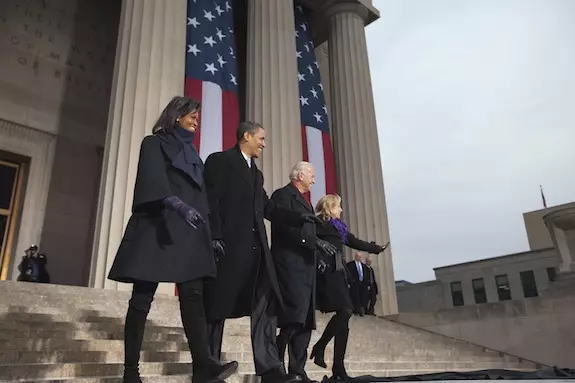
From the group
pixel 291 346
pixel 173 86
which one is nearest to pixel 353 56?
pixel 173 86

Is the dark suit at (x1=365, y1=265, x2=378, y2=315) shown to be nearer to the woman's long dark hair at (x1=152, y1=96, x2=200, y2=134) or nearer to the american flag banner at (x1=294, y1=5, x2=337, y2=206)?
the american flag banner at (x1=294, y1=5, x2=337, y2=206)

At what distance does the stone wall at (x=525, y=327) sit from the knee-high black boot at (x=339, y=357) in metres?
5.32

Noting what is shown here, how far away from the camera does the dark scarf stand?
2603 mm

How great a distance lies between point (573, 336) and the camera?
7539mm

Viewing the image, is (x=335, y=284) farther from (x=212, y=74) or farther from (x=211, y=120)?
(x=212, y=74)

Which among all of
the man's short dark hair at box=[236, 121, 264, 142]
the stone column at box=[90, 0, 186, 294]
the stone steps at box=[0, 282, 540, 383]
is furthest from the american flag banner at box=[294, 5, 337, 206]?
the man's short dark hair at box=[236, 121, 264, 142]

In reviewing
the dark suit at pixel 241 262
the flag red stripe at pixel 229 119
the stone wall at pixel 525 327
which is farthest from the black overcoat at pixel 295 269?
the stone wall at pixel 525 327

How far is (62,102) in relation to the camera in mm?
11016

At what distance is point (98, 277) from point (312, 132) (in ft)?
21.6

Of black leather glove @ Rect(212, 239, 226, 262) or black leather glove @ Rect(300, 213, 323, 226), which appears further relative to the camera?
black leather glove @ Rect(300, 213, 323, 226)

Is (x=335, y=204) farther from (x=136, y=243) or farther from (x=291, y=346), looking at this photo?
(x=136, y=243)

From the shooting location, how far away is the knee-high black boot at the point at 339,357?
12.4ft

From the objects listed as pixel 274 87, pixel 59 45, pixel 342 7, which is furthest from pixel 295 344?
pixel 342 7

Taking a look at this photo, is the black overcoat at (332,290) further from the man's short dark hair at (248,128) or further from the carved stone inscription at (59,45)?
the carved stone inscription at (59,45)
